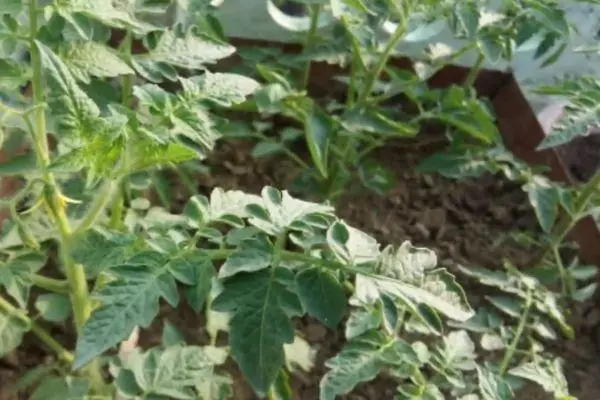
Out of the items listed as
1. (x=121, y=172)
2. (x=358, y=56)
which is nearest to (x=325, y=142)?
(x=358, y=56)

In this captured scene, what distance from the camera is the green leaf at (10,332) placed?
0.76 metres

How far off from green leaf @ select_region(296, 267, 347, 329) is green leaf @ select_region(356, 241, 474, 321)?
2cm

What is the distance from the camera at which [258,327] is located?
569 mm

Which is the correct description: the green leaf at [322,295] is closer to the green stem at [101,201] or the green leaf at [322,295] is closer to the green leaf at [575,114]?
the green stem at [101,201]

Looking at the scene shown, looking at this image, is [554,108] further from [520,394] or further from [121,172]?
[121,172]

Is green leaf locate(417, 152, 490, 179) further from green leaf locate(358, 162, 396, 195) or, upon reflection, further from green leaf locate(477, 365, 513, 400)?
green leaf locate(477, 365, 513, 400)

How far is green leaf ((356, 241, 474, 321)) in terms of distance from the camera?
60 centimetres

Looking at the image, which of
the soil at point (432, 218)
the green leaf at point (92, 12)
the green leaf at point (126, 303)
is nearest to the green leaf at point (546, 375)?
the soil at point (432, 218)

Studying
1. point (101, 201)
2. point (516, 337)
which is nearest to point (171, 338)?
point (101, 201)

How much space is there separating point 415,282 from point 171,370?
0.26 m

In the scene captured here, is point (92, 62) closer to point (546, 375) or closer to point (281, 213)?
point (281, 213)

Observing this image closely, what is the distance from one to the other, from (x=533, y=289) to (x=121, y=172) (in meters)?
0.61

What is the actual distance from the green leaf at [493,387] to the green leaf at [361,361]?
152 millimetres

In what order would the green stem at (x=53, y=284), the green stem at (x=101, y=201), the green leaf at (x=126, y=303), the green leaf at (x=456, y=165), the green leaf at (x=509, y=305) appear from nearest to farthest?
the green leaf at (x=126, y=303) < the green stem at (x=101, y=201) < the green stem at (x=53, y=284) < the green leaf at (x=509, y=305) < the green leaf at (x=456, y=165)
